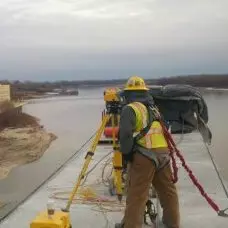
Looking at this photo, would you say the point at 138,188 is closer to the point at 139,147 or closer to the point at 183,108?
the point at 139,147

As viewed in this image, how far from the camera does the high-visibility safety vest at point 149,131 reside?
5324 millimetres

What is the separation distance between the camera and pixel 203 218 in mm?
6551

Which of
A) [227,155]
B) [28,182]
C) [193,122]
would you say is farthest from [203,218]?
[227,155]

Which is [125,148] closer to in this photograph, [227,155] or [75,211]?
[75,211]

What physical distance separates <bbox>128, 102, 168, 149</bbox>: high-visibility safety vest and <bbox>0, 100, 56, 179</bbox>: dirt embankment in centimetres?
1266

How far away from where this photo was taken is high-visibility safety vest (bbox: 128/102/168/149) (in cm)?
532

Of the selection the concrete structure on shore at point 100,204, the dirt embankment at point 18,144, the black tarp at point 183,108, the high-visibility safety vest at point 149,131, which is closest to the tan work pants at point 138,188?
the high-visibility safety vest at point 149,131

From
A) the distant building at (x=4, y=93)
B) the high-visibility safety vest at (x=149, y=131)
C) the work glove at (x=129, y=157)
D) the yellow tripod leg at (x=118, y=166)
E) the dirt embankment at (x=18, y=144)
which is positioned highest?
the high-visibility safety vest at (x=149, y=131)

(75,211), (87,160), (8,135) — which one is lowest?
(8,135)

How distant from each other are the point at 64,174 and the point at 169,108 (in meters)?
3.55

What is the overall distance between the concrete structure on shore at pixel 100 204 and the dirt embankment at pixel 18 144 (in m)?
8.77

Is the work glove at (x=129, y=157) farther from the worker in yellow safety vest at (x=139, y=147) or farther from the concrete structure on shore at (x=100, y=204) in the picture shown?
the concrete structure on shore at (x=100, y=204)

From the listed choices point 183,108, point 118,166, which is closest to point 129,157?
point 118,166

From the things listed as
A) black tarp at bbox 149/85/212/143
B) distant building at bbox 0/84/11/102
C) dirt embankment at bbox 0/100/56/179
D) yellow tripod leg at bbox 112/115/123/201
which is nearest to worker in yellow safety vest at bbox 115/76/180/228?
yellow tripod leg at bbox 112/115/123/201
